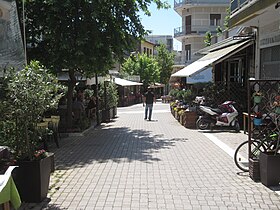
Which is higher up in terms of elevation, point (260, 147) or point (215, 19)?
point (215, 19)

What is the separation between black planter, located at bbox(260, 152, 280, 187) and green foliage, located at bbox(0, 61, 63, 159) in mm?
3759

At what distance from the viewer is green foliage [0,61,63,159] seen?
205 inches

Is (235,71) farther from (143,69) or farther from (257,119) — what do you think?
(143,69)

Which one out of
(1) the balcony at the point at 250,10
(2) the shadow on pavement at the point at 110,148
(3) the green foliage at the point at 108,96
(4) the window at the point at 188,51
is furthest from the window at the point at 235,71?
(4) the window at the point at 188,51

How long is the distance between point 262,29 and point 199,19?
118ft

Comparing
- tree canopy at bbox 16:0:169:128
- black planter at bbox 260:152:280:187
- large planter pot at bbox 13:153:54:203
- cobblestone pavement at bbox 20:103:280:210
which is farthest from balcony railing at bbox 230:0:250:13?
large planter pot at bbox 13:153:54:203

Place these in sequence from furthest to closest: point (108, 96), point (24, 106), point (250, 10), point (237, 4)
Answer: point (108, 96)
point (237, 4)
point (250, 10)
point (24, 106)

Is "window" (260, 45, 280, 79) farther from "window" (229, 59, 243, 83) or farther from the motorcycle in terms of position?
"window" (229, 59, 243, 83)

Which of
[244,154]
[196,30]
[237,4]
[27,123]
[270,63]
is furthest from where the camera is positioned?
[196,30]

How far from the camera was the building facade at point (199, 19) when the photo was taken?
151 feet

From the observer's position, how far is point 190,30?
4744 centimetres

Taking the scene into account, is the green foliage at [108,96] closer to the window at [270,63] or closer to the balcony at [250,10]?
the window at [270,63]

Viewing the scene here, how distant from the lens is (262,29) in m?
12.4

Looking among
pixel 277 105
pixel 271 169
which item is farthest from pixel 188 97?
pixel 271 169
